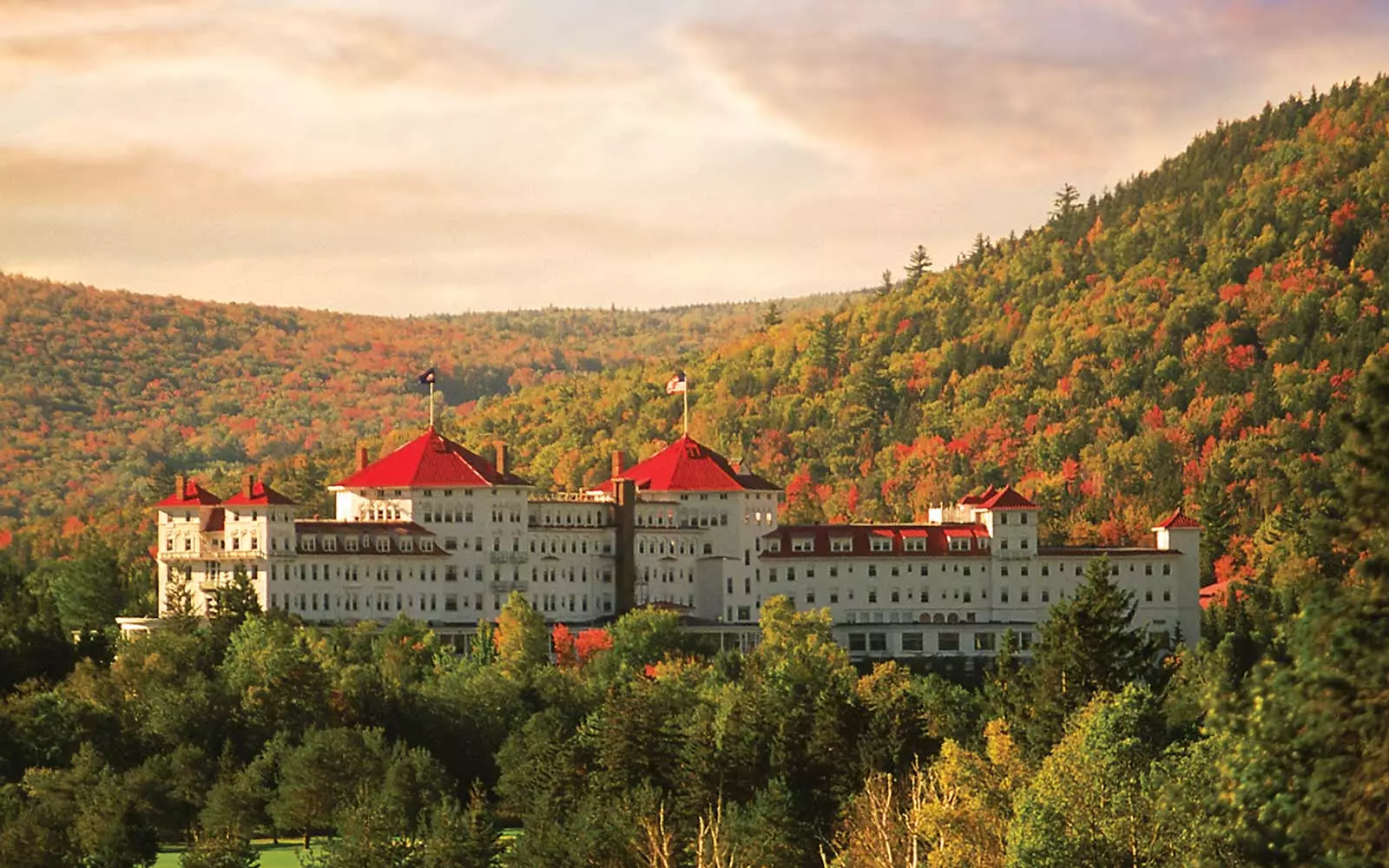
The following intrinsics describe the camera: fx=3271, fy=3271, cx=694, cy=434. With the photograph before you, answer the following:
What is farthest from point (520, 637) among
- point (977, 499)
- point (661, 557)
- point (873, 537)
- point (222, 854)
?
point (222, 854)

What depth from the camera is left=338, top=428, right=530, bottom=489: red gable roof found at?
518ft

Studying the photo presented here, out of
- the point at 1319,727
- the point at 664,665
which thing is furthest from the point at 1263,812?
the point at 664,665

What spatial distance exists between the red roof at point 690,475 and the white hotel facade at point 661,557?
13cm

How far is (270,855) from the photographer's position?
385ft

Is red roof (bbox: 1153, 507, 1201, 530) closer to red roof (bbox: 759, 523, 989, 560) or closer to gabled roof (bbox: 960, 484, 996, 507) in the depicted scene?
gabled roof (bbox: 960, 484, 996, 507)

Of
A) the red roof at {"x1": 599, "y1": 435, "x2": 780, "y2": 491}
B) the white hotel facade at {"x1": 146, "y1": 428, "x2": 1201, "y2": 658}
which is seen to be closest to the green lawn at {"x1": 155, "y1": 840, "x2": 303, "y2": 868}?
the white hotel facade at {"x1": 146, "y1": 428, "x2": 1201, "y2": 658}

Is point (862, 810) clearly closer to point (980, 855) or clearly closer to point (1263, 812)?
point (980, 855)

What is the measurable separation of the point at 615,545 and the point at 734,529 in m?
5.92

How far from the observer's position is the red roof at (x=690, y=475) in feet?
529

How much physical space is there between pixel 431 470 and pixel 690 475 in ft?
42.9

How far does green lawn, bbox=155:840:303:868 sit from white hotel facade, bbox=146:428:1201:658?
32.3 m

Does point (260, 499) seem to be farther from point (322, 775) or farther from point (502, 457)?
point (322, 775)

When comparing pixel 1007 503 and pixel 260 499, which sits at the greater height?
pixel 260 499

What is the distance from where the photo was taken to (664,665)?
144m
